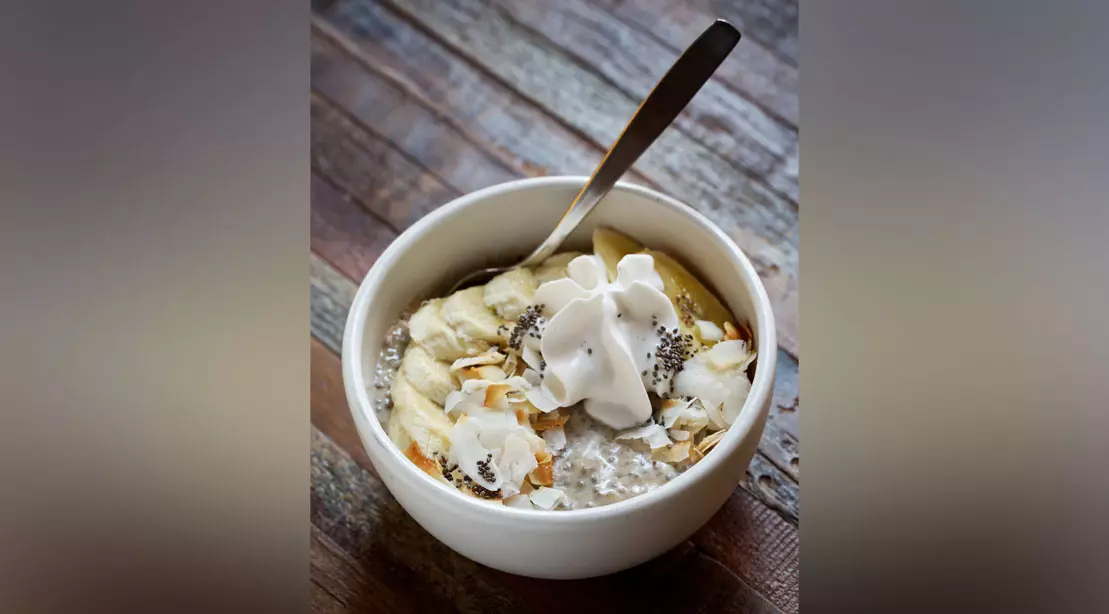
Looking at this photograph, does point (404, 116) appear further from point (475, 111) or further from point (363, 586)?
point (363, 586)

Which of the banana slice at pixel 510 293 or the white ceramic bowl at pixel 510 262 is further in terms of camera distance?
the banana slice at pixel 510 293

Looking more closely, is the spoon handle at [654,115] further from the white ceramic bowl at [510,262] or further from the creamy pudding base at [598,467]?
the creamy pudding base at [598,467]

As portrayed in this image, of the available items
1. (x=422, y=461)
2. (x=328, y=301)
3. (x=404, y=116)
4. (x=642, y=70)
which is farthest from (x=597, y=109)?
(x=422, y=461)

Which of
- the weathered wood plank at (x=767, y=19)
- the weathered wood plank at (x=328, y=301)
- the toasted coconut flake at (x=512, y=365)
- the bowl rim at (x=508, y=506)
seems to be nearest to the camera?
the bowl rim at (x=508, y=506)

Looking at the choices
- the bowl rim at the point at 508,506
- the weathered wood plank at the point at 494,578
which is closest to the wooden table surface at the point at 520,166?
the weathered wood plank at the point at 494,578
